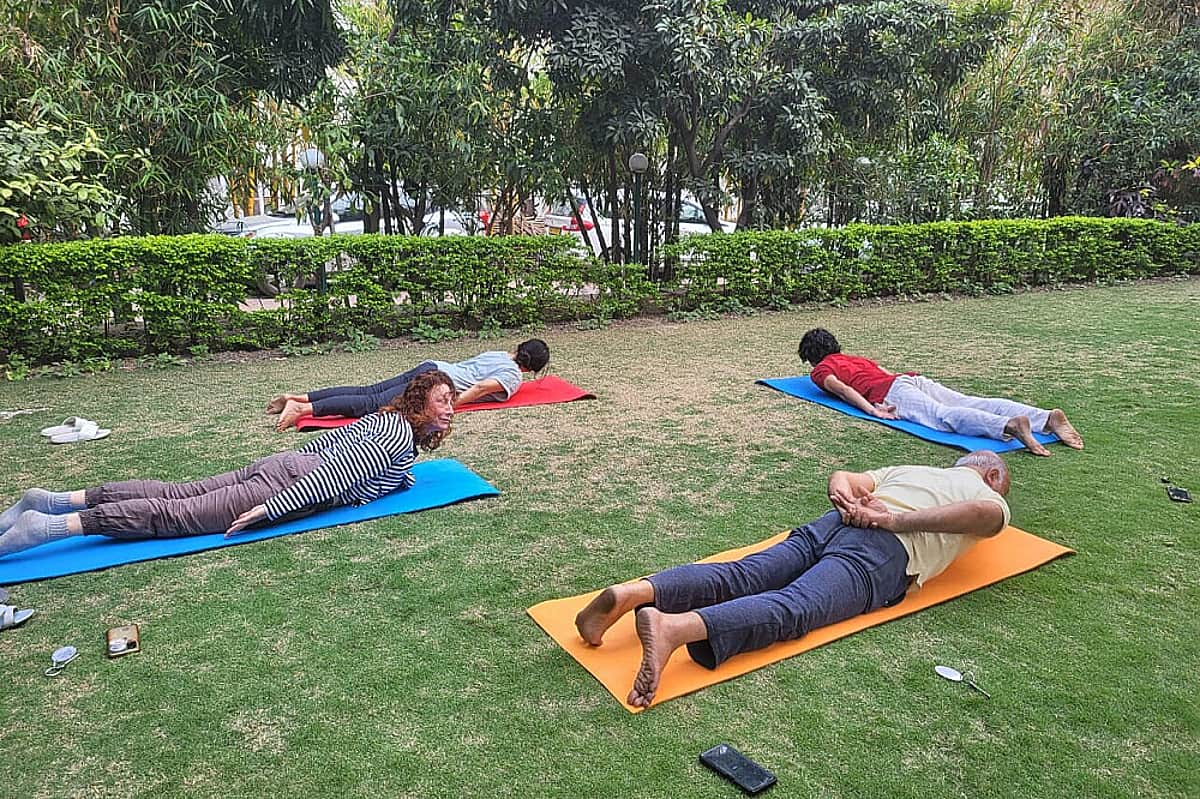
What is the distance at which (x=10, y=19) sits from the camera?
679cm

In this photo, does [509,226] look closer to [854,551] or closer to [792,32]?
[792,32]

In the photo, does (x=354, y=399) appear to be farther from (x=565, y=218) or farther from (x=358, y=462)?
(x=565, y=218)

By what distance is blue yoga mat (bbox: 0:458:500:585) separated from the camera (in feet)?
10.1

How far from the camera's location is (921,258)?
1023 centimetres

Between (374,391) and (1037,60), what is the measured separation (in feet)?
34.3

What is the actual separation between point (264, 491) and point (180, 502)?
309mm

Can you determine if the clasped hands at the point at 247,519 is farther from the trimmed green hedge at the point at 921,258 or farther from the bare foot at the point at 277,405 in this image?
the trimmed green hedge at the point at 921,258

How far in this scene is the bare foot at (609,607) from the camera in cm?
243

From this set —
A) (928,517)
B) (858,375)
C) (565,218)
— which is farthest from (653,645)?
(565,218)

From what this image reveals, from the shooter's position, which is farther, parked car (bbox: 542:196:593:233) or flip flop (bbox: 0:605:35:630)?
parked car (bbox: 542:196:593:233)

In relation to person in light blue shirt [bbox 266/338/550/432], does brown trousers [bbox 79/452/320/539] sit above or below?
below

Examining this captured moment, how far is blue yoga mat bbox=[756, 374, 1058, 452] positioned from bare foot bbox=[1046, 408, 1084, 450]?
64 millimetres

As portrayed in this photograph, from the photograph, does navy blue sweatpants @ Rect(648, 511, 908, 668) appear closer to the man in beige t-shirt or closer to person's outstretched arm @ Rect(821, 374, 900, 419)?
the man in beige t-shirt

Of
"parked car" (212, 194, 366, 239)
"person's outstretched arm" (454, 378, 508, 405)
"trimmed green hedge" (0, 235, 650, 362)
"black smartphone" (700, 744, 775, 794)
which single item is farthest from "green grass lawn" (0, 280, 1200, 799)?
"parked car" (212, 194, 366, 239)
